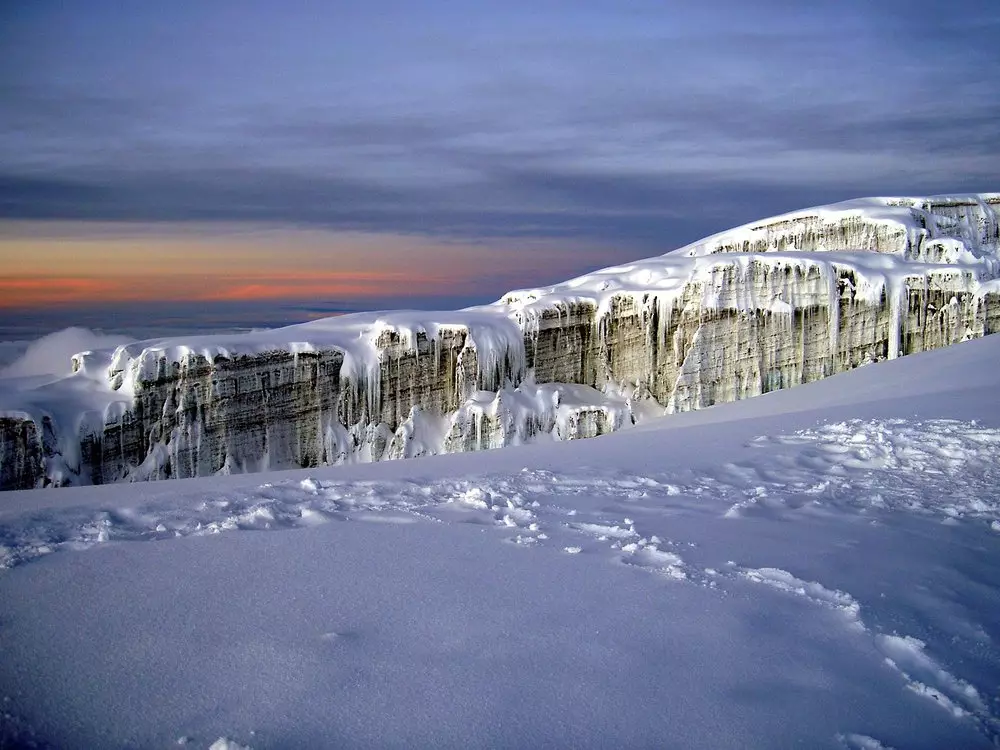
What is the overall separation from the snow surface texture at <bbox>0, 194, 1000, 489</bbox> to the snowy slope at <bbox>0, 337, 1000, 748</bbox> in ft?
39.8

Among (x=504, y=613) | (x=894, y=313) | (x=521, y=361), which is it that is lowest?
(x=521, y=361)

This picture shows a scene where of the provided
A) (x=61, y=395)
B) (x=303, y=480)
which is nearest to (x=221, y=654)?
(x=303, y=480)

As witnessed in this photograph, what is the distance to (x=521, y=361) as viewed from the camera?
21.0 metres

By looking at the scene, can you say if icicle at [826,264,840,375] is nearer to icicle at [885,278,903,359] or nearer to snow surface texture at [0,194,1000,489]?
snow surface texture at [0,194,1000,489]

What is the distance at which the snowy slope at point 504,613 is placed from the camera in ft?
6.97

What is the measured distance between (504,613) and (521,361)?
60.0ft

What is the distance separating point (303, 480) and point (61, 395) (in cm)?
1242

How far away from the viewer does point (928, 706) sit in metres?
2.32

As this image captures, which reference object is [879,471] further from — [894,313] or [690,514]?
[894,313]

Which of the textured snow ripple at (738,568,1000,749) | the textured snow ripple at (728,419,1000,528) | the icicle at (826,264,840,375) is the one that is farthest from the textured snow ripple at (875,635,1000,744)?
the icicle at (826,264,840,375)

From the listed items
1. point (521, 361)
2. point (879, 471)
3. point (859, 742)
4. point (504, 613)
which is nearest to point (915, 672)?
point (859, 742)

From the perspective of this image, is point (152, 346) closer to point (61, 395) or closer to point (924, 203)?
point (61, 395)

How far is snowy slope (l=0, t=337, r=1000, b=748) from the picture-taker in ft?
6.97

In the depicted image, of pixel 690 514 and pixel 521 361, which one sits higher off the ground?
pixel 690 514
